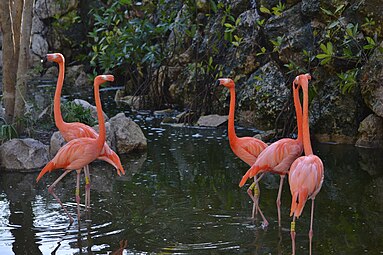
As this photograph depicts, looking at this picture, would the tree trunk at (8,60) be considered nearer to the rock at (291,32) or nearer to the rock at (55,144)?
the rock at (55,144)

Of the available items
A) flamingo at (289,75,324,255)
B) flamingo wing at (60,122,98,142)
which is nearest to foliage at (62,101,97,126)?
flamingo wing at (60,122,98,142)

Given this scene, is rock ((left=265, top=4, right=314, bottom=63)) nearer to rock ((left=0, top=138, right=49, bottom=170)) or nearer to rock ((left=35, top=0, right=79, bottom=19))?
rock ((left=0, top=138, right=49, bottom=170))

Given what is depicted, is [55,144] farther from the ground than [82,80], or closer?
closer

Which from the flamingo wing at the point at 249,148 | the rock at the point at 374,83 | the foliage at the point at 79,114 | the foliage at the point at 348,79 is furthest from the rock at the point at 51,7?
the flamingo wing at the point at 249,148

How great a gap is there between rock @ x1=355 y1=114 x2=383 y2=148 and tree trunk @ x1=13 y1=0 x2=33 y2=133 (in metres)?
4.14

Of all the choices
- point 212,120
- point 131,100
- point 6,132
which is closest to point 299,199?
point 6,132

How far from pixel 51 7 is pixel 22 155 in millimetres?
10202

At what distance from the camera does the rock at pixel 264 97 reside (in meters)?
10.1

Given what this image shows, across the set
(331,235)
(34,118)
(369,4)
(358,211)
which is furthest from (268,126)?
(331,235)

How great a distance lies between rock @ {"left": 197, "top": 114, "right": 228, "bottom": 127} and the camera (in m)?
10.4

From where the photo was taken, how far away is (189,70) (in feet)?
39.3

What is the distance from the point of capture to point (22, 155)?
7.58 meters

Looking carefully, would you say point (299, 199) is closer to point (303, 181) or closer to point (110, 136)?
point (303, 181)

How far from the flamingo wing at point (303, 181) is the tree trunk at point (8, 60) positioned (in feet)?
14.9
